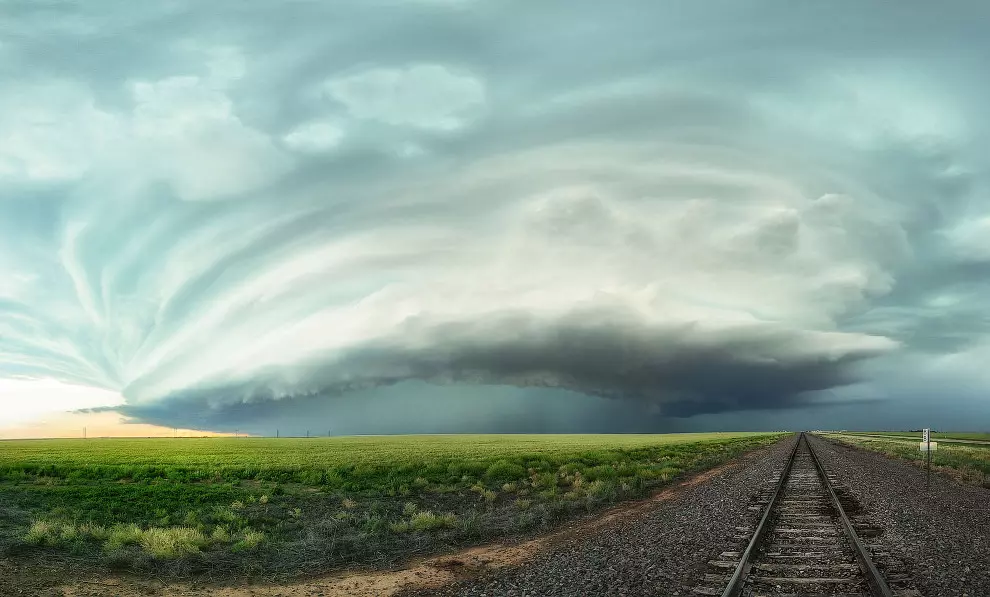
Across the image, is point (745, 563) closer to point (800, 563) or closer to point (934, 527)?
point (800, 563)

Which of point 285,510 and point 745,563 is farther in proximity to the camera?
point 285,510

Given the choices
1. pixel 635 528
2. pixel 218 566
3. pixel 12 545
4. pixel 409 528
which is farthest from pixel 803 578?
pixel 12 545

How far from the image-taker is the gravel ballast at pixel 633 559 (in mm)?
8789

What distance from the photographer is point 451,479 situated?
1073 inches

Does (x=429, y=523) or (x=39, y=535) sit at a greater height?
(x=39, y=535)

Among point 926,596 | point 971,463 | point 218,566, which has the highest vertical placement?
point 926,596

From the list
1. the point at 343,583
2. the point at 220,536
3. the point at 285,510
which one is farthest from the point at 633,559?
the point at 285,510

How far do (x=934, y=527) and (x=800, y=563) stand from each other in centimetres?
607

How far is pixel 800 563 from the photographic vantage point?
9.40 meters

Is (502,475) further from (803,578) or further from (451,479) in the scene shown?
(803,578)

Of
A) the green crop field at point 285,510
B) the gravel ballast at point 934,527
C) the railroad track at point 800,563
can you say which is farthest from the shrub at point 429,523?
the gravel ballast at point 934,527

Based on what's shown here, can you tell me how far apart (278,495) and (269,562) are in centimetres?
1166

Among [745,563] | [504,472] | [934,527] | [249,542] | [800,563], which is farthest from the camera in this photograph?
[504,472]

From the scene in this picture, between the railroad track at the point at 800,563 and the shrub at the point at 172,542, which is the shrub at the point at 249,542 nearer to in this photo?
the shrub at the point at 172,542
